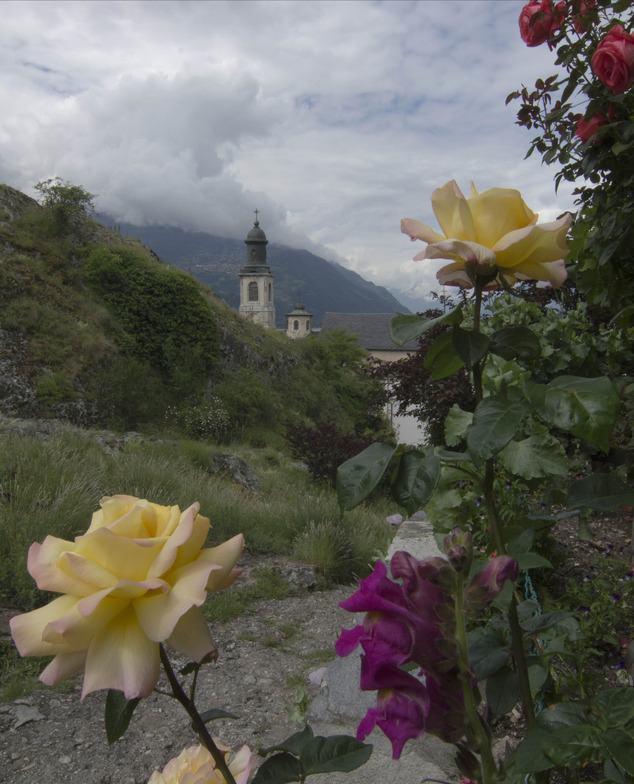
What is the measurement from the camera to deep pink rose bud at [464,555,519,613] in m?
0.52

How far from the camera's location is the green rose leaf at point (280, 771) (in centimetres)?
57

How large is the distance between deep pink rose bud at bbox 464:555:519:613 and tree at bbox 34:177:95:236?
554 inches

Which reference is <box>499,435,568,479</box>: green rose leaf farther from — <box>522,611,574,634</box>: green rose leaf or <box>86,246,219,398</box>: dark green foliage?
<box>86,246,219,398</box>: dark green foliage

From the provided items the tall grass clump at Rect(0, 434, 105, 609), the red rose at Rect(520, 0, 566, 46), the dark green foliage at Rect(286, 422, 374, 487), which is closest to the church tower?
the dark green foliage at Rect(286, 422, 374, 487)

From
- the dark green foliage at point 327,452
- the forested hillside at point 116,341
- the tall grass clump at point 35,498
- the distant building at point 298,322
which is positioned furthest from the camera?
the distant building at point 298,322

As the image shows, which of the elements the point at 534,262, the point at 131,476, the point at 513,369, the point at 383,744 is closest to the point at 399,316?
the point at 534,262

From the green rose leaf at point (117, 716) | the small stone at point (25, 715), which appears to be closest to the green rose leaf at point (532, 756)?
the green rose leaf at point (117, 716)

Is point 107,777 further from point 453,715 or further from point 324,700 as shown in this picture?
point 453,715

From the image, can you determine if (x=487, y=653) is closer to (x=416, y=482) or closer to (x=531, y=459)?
(x=416, y=482)

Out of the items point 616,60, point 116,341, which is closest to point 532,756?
point 616,60

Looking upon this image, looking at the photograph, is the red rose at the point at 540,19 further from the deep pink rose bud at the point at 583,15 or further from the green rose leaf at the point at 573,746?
the green rose leaf at the point at 573,746

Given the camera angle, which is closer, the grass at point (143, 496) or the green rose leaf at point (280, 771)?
the green rose leaf at point (280, 771)

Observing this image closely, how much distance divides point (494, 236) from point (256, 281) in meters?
65.9

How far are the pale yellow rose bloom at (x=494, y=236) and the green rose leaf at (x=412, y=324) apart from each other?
0.05 metres
